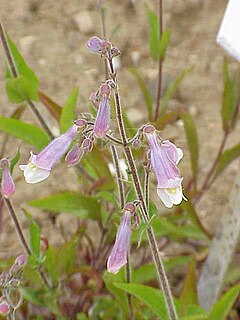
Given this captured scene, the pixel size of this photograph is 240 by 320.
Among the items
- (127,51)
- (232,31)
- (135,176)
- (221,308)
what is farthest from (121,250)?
(127,51)

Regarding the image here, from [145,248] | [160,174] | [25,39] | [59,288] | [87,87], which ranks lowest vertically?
[160,174]

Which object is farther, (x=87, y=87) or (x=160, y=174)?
(x=87, y=87)

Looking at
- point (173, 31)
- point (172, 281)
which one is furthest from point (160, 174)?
point (173, 31)

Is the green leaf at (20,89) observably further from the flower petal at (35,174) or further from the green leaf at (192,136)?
the flower petal at (35,174)

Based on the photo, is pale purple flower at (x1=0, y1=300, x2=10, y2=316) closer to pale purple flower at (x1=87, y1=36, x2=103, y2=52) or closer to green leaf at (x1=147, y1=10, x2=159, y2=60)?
pale purple flower at (x1=87, y1=36, x2=103, y2=52)

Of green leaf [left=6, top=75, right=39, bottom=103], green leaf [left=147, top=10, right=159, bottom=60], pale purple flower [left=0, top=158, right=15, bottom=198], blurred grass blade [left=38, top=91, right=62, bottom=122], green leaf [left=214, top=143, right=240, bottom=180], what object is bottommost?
pale purple flower [left=0, top=158, right=15, bottom=198]

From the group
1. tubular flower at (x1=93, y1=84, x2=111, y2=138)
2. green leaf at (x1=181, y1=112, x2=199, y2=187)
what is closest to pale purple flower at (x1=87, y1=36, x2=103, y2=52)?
tubular flower at (x1=93, y1=84, x2=111, y2=138)

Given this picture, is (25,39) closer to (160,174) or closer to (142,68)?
(142,68)

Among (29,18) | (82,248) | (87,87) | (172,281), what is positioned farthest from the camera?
(29,18)
